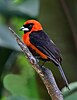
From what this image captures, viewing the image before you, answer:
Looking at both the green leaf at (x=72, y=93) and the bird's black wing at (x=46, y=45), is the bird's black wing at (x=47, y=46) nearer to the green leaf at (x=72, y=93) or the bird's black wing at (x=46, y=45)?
the bird's black wing at (x=46, y=45)

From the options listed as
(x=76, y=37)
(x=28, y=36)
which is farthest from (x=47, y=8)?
(x=28, y=36)

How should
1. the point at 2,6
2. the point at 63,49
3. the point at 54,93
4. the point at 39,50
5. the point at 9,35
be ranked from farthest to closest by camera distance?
the point at 2,6 → the point at 9,35 → the point at 63,49 → the point at 39,50 → the point at 54,93

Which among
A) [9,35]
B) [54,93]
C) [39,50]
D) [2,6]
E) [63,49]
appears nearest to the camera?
[54,93]

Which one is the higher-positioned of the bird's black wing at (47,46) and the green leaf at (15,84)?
the bird's black wing at (47,46)

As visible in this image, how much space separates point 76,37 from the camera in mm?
2564

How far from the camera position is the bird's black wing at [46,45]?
1.42 metres

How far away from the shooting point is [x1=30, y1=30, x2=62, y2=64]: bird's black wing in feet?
4.66

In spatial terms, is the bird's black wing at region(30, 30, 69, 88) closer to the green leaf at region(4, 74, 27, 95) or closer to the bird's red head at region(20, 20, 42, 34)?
the bird's red head at region(20, 20, 42, 34)

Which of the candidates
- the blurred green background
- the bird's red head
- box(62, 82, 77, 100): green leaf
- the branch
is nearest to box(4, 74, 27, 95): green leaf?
the blurred green background

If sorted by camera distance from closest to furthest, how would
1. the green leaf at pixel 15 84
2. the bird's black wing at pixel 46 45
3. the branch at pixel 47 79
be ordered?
the branch at pixel 47 79 → the bird's black wing at pixel 46 45 → the green leaf at pixel 15 84

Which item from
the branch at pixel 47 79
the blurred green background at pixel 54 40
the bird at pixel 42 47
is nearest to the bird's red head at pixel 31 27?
the bird at pixel 42 47

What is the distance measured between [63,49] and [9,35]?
0.43 meters

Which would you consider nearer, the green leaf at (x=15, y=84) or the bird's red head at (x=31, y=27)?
the bird's red head at (x=31, y=27)

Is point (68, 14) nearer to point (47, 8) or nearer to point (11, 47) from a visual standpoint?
point (47, 8)
